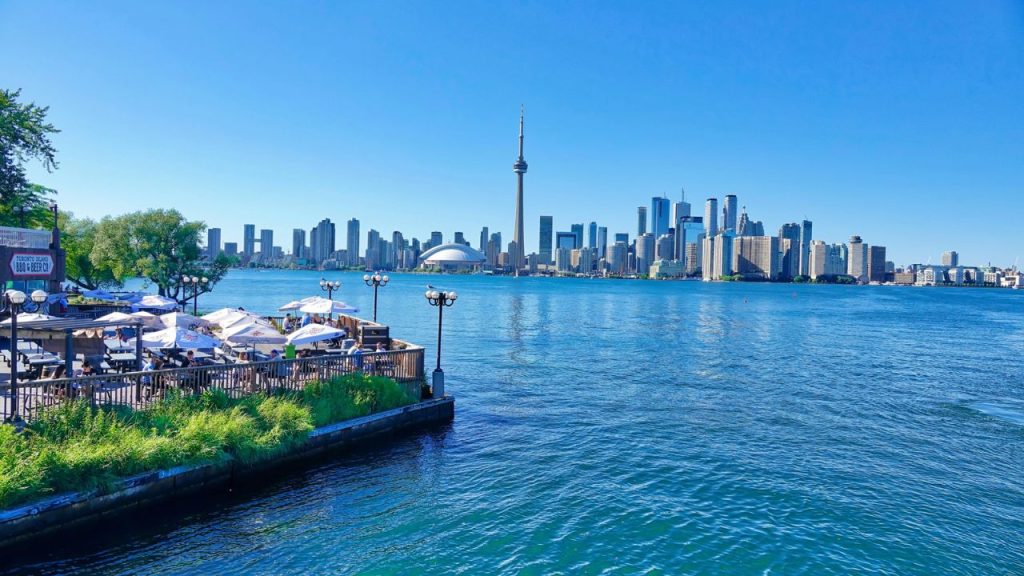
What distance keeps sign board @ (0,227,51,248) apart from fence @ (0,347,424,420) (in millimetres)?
7268

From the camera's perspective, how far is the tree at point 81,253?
176ft

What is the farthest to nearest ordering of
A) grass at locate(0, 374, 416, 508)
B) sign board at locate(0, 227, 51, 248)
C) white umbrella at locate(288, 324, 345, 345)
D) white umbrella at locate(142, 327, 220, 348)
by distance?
white umbrella at locate(288, 324, 345, 345), sign board at locate(0, 227, 51, 248), white umbrella at locate(142, 327, 220, 348), grass at locate(0, 374, 416, 508)

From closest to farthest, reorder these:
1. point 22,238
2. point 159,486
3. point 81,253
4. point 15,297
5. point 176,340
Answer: point 159,486 < point 15,297 < point 176,340 < point 22,238 < point 81,253

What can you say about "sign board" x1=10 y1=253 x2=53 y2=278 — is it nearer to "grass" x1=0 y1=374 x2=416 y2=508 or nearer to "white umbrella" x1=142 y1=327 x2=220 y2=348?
"white umbrella" x1=142 y1=327 x2=220 y2=348

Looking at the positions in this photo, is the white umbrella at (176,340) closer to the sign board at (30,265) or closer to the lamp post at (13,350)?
the sign board at (30,265)

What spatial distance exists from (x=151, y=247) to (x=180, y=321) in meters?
32.9

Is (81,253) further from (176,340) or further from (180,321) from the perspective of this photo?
(176,340)

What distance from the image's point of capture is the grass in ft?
34.1

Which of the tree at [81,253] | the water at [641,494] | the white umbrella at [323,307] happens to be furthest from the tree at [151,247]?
the water at [641,494]

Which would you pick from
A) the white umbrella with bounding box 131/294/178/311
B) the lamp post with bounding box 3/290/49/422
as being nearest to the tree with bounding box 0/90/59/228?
the white umbrella with bounding box 131/294/178/311

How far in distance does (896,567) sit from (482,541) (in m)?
7.54

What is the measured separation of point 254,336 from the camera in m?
20.6

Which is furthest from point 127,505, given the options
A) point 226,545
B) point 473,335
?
point 473,335

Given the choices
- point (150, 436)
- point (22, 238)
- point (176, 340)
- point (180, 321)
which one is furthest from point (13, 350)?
point (180, 321)
